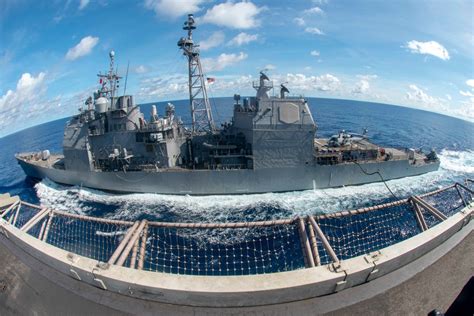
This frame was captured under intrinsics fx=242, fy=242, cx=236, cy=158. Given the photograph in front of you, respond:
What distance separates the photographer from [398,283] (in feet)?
12.9

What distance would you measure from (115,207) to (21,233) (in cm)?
1864

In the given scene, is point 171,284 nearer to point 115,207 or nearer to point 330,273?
point 330,273

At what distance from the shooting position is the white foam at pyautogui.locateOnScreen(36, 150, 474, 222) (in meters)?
20.1

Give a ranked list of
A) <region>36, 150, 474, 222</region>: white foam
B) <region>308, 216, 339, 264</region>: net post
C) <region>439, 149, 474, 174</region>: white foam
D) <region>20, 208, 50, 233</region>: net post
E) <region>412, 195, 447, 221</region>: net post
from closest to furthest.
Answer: <region>308, 216, 339, 264</region>: net post
<region>20, 208, 50, 233</region>: net post
<region>412, 195, 447, 221</region>: net post
<region>36, 150, 474, 222</region>: white foam
<region>439, 149, 474, 174</region>: white foam

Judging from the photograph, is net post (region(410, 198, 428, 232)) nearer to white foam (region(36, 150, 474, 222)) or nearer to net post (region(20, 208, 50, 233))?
net post (region(20, 208, 50, 233))

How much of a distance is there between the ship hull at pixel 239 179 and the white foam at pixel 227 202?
0.61 m

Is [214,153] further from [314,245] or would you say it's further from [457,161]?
[457,161]

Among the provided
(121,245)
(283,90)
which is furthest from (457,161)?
(121,245)

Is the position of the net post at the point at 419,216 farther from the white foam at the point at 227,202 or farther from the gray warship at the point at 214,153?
the gray warship at the point at 214,153

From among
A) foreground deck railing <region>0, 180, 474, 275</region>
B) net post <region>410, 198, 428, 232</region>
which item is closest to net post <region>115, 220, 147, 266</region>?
foreground deck railing <region>0, 180, 474, 275</region>

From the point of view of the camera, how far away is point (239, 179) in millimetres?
22875

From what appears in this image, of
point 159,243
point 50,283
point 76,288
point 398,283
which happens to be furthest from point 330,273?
point 159,243

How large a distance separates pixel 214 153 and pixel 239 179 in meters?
3.68

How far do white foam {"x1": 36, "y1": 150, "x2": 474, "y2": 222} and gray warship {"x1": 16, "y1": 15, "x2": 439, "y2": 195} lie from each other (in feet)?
2.88
